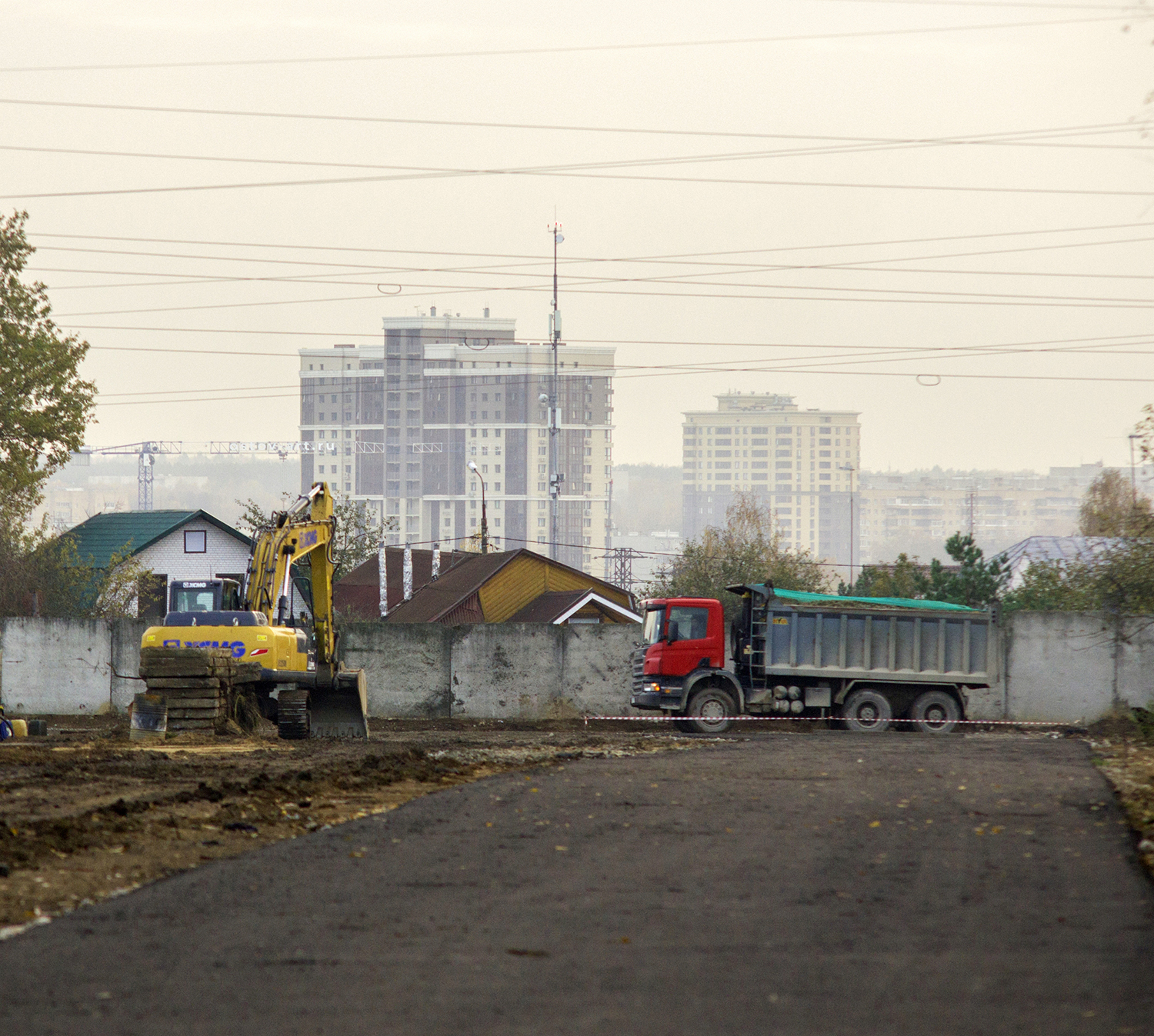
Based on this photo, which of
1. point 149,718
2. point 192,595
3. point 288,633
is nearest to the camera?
point 149,718

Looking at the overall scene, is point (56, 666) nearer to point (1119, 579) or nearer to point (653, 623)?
point (653, 623)

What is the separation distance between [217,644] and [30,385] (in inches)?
583

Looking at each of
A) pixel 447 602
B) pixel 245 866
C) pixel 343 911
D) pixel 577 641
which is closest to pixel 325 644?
pixel 577 641

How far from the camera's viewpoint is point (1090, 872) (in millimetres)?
9562

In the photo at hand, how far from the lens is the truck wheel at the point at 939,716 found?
26734 millimetres

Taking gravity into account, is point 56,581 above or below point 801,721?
above

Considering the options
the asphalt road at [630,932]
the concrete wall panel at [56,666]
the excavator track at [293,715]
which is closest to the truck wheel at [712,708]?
the excavator track at [293,715]

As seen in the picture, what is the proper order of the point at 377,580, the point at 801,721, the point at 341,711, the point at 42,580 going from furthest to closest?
the point at 377,580, the point at 42,580, the point at 801,721, the point at 341,711

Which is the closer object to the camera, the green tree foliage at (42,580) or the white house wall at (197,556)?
the green tree foliage at (42,580)

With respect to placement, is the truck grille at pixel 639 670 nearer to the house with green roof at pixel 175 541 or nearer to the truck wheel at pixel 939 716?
the truck wheel at pixel 939 716

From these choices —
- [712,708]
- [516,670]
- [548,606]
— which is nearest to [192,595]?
[516,670]

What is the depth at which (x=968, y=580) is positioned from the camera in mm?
43156

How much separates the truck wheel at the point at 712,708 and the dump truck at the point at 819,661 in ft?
0.05

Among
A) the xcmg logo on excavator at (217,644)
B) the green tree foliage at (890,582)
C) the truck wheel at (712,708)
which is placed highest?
the green tree foliage at (890,582)
